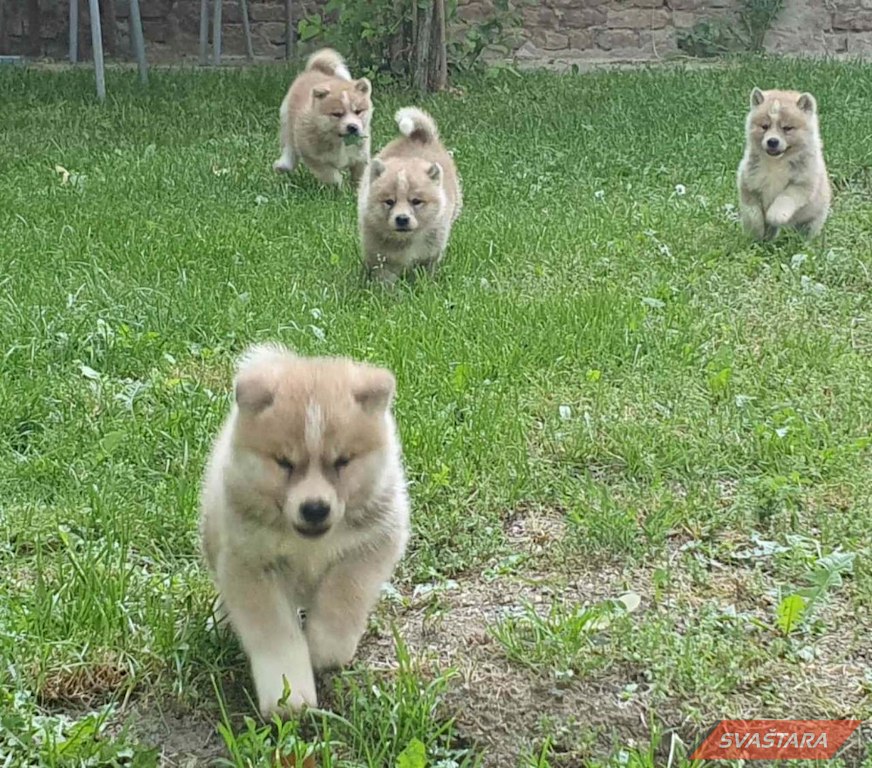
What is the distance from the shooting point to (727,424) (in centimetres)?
396

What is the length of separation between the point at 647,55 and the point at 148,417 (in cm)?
1105

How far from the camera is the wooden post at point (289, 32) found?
13305mm

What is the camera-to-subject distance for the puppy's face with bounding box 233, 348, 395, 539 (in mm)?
2391

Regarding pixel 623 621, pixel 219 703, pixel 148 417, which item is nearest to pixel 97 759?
pixel 219 703

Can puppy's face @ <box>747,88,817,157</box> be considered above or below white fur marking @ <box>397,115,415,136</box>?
above

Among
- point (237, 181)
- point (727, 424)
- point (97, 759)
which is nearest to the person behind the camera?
point (97, 759)

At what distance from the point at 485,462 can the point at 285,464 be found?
1341 millimetres

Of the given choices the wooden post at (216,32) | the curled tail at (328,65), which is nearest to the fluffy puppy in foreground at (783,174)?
the curled tail at (328,65)

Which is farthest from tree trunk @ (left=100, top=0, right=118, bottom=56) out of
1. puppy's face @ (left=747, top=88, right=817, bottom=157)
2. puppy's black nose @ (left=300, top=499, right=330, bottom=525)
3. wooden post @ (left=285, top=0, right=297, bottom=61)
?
puppy's black nose @ (left=300, top=499, right=330, bottom=525)

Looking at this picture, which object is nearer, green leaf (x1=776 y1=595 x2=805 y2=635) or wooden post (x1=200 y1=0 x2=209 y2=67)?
green leaf (x1=776 y1=595 x2=805 y2=635)

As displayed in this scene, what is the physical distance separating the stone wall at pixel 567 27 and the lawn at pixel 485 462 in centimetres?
668

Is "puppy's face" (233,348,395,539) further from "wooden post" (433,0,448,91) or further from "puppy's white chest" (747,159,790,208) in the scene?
"wooden post" (433,0,448,91)

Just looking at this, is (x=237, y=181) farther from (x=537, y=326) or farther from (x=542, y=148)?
(x=537, y=326)

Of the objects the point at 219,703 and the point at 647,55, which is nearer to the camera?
the point at 219,703
